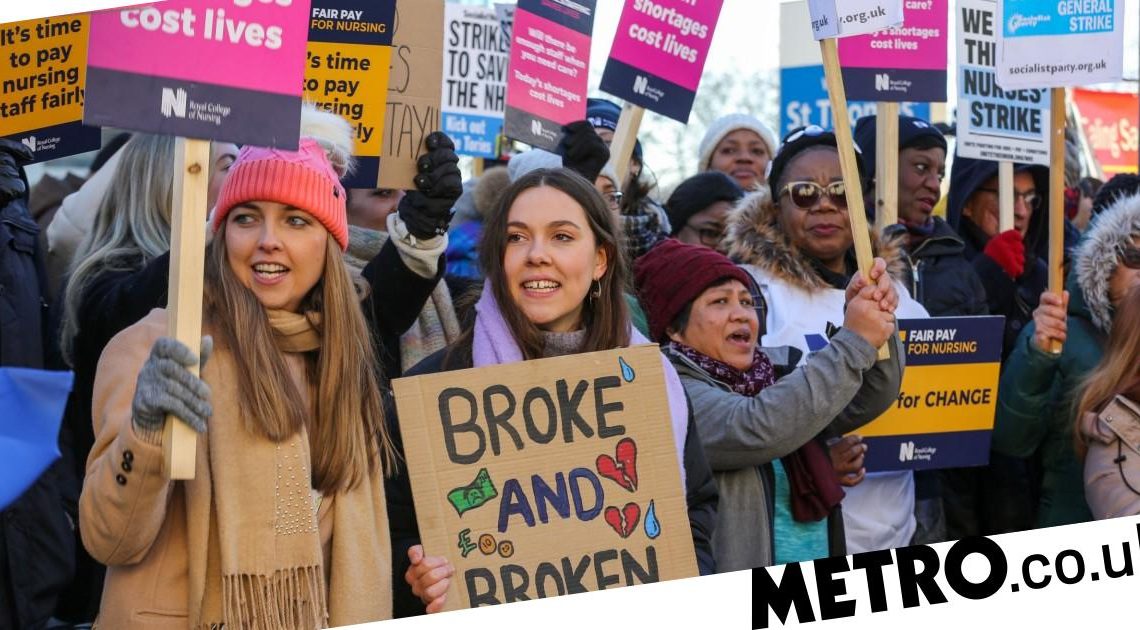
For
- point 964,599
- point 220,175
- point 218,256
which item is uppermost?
point 220,175

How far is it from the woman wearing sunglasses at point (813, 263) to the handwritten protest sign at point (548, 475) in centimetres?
136

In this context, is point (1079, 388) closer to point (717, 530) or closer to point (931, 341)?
point (931, 341)

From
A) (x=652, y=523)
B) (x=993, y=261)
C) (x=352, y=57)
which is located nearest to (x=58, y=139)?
(x=352, y=57)

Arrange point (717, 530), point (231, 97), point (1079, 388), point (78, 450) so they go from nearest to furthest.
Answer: point (231, 97) < point (717, 530) < point (78, 450) < point (1079, 388)

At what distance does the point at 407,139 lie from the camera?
4559mm

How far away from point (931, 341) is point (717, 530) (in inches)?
53.5

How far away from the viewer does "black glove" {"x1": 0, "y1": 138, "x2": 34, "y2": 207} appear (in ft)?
14.6

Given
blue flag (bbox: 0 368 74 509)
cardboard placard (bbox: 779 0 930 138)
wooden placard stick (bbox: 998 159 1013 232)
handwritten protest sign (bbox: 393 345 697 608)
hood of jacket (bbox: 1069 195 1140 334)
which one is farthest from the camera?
cardboard placard (bbox: 779 0 930 138)

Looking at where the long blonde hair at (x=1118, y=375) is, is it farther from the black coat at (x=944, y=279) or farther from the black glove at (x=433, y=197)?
the black glove at (x=433, y=197)

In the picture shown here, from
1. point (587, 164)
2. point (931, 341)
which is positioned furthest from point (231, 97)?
point (931, 341)

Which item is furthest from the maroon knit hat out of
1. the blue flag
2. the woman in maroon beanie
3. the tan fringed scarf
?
the blue flag

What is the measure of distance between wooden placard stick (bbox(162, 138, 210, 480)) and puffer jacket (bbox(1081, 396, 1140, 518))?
3.18m

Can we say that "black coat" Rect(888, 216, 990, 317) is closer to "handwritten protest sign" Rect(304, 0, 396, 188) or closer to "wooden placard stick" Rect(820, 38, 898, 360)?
"wooden placard stick" Rect(820, 38, 898, 360)

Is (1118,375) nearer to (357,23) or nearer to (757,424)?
(757,424)
